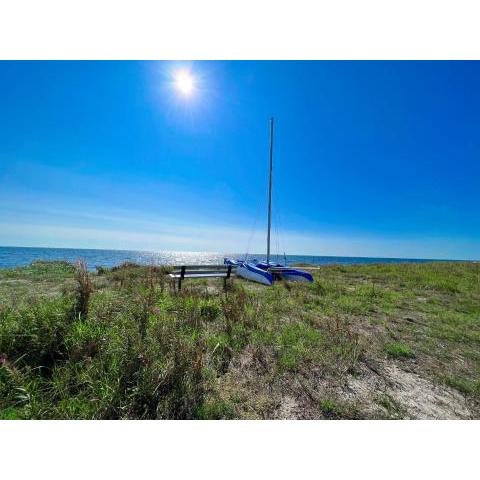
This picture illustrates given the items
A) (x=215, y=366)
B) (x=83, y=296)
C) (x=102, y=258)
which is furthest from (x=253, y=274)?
(x=102, y=258)

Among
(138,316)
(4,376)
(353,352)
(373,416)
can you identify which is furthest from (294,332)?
(4,376)

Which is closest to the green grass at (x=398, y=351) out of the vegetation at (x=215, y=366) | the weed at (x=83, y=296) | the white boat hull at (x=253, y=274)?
the vegetation at (x=215, y=366)

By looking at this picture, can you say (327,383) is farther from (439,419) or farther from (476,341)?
(476,341)

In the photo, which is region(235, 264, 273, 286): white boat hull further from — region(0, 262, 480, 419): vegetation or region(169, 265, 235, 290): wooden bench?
region(0, 262, 480, 419): vegetation

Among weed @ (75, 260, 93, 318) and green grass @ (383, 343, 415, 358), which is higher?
weed @ (75, 260, 93, 318)

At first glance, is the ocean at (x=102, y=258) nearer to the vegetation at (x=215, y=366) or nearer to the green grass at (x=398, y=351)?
the vegetation at (x=215, y=366)

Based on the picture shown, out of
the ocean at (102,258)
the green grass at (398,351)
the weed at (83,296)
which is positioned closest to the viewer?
the weed at (83,296)

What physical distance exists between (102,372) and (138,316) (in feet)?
5.26

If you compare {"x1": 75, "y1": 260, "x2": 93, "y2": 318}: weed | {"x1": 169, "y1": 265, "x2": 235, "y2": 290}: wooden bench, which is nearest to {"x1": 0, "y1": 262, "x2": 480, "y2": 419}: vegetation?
{"x1": 75, "y1": 260, "x2": 93, "y2": 318}: weed

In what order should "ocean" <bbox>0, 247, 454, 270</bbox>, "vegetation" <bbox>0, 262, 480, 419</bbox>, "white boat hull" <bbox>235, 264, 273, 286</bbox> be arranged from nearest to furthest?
"vegetation" <bbox>0, 262, 480, 419</bbox>, "white boat hull" <bbox>235, 264, 273, 286</bbox>, "ocean" <bbox>0, 247, 454, 270</bbox>

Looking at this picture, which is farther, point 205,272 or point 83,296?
point 205,272

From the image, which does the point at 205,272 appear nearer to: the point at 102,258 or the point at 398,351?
the point at 398,351

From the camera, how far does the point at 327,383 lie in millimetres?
3604

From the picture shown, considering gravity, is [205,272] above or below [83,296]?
below
